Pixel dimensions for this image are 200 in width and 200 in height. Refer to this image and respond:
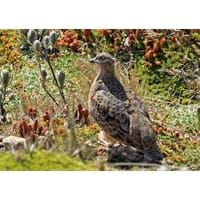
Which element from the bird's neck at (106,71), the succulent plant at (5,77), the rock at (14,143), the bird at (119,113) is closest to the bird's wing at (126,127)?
the bird at (119,113)

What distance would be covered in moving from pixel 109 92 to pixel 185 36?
0.53 meters

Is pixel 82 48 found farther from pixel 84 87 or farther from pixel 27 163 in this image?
pixel 27 163

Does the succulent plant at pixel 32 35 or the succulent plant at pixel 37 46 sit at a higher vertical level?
the succulent plant at pixel 32 35

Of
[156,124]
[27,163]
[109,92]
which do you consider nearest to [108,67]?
[109,92]

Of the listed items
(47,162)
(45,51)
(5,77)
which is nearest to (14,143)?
(47,162)

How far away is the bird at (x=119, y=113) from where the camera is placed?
4164 mm

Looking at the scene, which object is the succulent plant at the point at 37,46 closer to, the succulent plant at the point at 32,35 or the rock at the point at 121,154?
the succulent plant at the point at 32,35

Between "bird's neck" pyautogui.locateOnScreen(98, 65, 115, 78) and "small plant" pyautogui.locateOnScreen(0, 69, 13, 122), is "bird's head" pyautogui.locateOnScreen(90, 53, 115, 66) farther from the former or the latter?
"small plant" pyautogui.locateOnScreen(0, 69, 13, 122)

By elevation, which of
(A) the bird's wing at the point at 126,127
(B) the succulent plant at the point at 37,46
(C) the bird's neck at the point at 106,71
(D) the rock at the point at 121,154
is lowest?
(D) the rock at the point at 121,154

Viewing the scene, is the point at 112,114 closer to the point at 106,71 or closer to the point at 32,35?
the point at 106,71

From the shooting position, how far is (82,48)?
168 inches

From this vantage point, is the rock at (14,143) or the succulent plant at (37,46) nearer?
the rock at (14,143)

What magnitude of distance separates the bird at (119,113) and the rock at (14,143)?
1.36 feet

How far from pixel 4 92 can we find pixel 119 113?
0.67m
